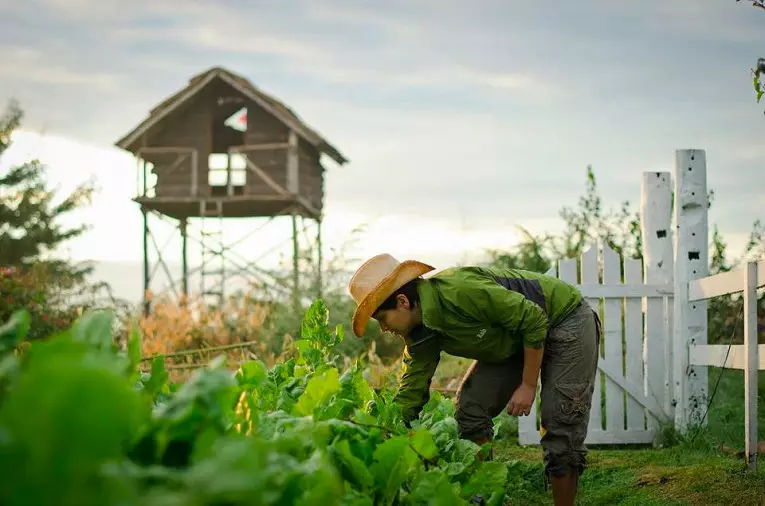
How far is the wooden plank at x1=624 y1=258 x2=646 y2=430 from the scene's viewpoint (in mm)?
7664

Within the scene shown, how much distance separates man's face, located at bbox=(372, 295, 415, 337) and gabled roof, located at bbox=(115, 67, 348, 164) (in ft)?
61.8

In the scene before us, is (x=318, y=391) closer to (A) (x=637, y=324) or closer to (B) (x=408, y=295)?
(B) (x=408, y=295)

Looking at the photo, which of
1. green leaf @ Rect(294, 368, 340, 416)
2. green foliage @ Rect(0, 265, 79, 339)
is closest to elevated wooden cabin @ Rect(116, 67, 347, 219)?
green foliage @ Rect(0, 265, 79, 339)

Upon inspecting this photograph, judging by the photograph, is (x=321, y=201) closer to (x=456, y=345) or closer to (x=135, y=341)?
(x=456, y=345)

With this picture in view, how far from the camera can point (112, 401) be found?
85 centimetres

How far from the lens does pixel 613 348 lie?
7.77 metres

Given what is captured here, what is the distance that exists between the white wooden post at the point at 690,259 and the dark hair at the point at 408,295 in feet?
12.0

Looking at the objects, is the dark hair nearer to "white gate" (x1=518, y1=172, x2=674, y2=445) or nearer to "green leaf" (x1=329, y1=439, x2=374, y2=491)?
"green leaf" (x1=329, y1=439, x2=374, y2=491)

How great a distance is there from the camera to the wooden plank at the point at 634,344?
7664 millimetres

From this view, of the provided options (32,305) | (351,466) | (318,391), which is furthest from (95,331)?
(32,305)

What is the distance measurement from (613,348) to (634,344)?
19cm

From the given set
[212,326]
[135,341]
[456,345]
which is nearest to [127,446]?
[135,341]

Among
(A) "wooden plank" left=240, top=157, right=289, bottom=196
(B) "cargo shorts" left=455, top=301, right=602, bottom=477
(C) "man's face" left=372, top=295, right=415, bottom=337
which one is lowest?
(B) "cargo shorts" left=455, top=301, right=602, bottom=477

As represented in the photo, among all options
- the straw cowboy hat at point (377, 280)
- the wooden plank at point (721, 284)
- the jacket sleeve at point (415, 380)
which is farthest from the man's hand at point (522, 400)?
the wooden plank at point (721, 284)
